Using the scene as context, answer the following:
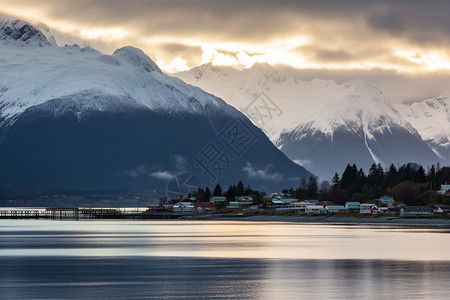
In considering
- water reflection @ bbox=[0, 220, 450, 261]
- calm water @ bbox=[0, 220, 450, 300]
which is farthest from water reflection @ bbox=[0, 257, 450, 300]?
water reflection @ bbox=[0, 220, 450, 261]

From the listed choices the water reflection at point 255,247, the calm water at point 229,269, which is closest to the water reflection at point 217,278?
the calm water at point 229,269

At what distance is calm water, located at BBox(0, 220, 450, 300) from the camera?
73312mm

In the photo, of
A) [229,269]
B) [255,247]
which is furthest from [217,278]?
[255,247]

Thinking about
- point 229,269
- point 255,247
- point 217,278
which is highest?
point 255,247

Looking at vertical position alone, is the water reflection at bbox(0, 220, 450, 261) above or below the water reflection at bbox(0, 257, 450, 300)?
above

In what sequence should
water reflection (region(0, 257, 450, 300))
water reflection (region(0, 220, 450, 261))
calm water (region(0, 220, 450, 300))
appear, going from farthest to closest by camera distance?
water reflection (region(0, 220, 450, 261)) < calm water (region(0, 220, 450, 300)) < water reflection (region(0, 257, 450, 300))

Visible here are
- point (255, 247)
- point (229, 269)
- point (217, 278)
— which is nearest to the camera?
point (217, 278)

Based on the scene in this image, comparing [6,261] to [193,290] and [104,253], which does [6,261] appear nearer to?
[104,253]

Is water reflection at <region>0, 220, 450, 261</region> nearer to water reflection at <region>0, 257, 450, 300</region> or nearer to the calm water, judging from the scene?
the calm water

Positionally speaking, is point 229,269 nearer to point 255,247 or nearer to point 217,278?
point 217,278

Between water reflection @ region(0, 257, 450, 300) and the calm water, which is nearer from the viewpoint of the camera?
water reflection @ region(0, 257, 450, 300)

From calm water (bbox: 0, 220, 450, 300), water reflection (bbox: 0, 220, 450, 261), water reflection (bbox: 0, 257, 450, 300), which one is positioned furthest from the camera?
water reflection (bbox: 0, 220, 450, 261)

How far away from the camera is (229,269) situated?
303 ft

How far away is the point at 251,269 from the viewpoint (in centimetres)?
9219
